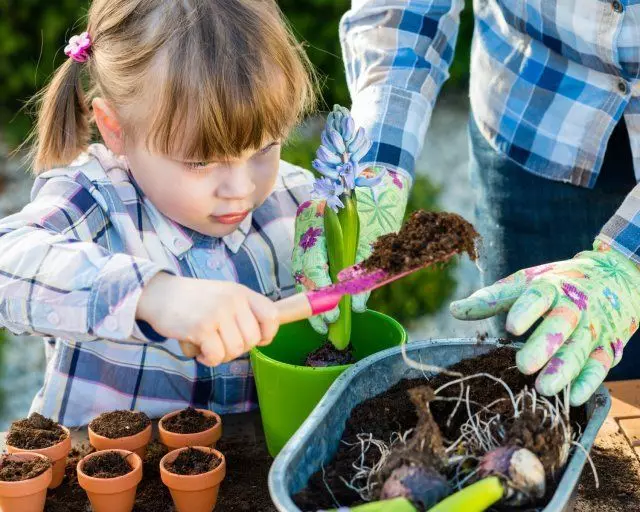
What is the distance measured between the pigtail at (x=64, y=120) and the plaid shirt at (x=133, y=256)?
57 mm

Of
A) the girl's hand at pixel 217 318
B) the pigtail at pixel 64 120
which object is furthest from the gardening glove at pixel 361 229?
the pigtail at pixel 64 120

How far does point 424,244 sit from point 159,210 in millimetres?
698

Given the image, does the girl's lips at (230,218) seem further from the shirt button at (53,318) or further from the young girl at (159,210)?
the shirt button at (53,318)

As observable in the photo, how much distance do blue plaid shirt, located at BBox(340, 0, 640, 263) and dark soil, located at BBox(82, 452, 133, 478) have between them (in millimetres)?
794

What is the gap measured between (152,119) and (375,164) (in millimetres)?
460

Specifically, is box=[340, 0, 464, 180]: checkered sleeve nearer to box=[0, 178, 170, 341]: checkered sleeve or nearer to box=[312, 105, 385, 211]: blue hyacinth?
box=[312, 105, 385, 211]: blue hyacinth

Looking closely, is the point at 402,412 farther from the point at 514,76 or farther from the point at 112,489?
the point at 514,76

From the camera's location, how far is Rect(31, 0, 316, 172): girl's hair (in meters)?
1.61

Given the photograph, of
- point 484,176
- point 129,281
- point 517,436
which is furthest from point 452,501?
point 484,176

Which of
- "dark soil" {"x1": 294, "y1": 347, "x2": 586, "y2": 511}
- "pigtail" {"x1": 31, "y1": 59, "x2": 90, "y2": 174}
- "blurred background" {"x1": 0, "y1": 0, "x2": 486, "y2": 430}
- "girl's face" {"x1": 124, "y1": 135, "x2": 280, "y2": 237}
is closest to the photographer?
"dark soil" {"x1": 294, "y1": 347, "x2": 586, "y2": 511}

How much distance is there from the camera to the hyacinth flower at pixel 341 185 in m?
1.54

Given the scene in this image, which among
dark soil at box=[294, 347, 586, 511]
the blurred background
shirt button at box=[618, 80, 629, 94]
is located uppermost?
shirt button at box=[618, 80, 629, 94]

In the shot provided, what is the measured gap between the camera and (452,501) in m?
1.10

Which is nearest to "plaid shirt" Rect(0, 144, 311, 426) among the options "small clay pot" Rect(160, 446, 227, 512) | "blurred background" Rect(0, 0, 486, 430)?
"small clay pot" Rect(160, 446, 227, 512)
